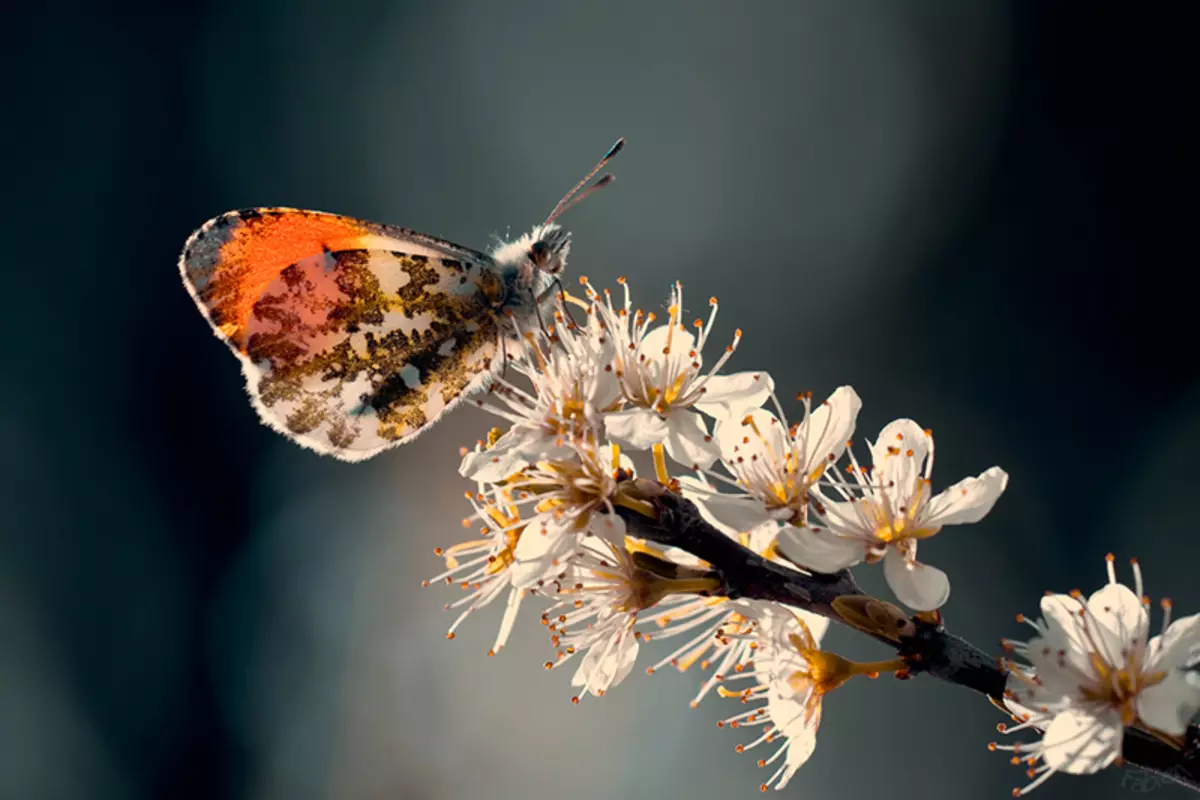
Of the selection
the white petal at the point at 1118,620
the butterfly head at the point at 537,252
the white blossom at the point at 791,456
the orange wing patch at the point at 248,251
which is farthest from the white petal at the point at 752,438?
the orange wing patch at the point at 248,251

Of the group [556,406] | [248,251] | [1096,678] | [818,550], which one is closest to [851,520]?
[818,550]

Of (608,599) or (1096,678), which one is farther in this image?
(608,599)

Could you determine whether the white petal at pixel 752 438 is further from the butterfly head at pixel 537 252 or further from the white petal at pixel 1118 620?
the butterfly head at pixel 537 252

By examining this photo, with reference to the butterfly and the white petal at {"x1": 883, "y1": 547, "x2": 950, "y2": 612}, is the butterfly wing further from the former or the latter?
the white petal at {"x1": 883, "y1": 547, "x2": 950, "y2": 612}

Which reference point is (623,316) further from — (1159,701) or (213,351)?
(213,351)

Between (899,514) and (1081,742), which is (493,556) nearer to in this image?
(899,514)

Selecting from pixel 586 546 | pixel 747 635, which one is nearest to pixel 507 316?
pixel 586 546
